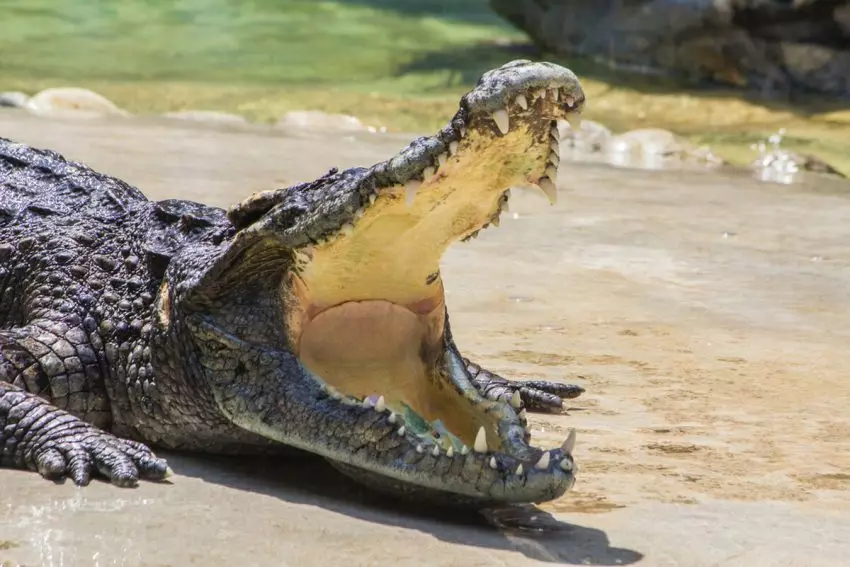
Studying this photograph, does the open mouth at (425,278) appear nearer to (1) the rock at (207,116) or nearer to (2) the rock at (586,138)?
(2) the rock at (586,138)

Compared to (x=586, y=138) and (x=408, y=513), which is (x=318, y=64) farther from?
(x=408, y=513)

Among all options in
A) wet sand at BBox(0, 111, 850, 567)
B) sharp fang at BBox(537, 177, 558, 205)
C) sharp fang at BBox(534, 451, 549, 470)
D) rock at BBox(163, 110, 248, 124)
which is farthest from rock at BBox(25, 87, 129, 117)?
sharp fang at BBox(534, 451, 549, 470)

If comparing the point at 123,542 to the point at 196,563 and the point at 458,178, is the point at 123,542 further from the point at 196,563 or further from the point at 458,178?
the point at 458,178

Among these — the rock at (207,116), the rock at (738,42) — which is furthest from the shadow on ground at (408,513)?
the rock at (738,42)

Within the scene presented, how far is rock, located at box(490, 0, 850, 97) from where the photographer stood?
60.5 ft

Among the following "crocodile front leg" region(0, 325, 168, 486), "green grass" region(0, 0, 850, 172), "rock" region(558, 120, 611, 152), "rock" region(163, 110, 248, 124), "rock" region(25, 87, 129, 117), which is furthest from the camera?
"green grass" region(0, 0, 850, 172)

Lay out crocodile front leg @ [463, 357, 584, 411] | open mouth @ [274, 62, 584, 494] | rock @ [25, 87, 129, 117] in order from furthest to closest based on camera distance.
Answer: rock @ [25, 87, 129, 117], crocodile front leg @ [463, 357, 584, 411], open mouth @ [274, 62, 584, 494]

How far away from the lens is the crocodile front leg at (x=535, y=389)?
15.3 feet

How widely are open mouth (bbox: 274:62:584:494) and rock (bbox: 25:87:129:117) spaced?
35.6ft

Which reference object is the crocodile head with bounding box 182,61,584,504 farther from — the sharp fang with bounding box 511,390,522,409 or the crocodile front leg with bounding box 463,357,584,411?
the crocodile front leg with bounding box 463,357,584,411

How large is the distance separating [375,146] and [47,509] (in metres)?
9.75

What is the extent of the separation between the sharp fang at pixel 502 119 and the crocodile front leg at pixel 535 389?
1.56 m

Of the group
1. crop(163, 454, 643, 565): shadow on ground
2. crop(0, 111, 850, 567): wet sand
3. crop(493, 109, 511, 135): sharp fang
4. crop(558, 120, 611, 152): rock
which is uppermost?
crop(558, 120, 611, 152): rock

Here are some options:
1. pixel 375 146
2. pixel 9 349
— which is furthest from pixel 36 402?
pixel 375 146
